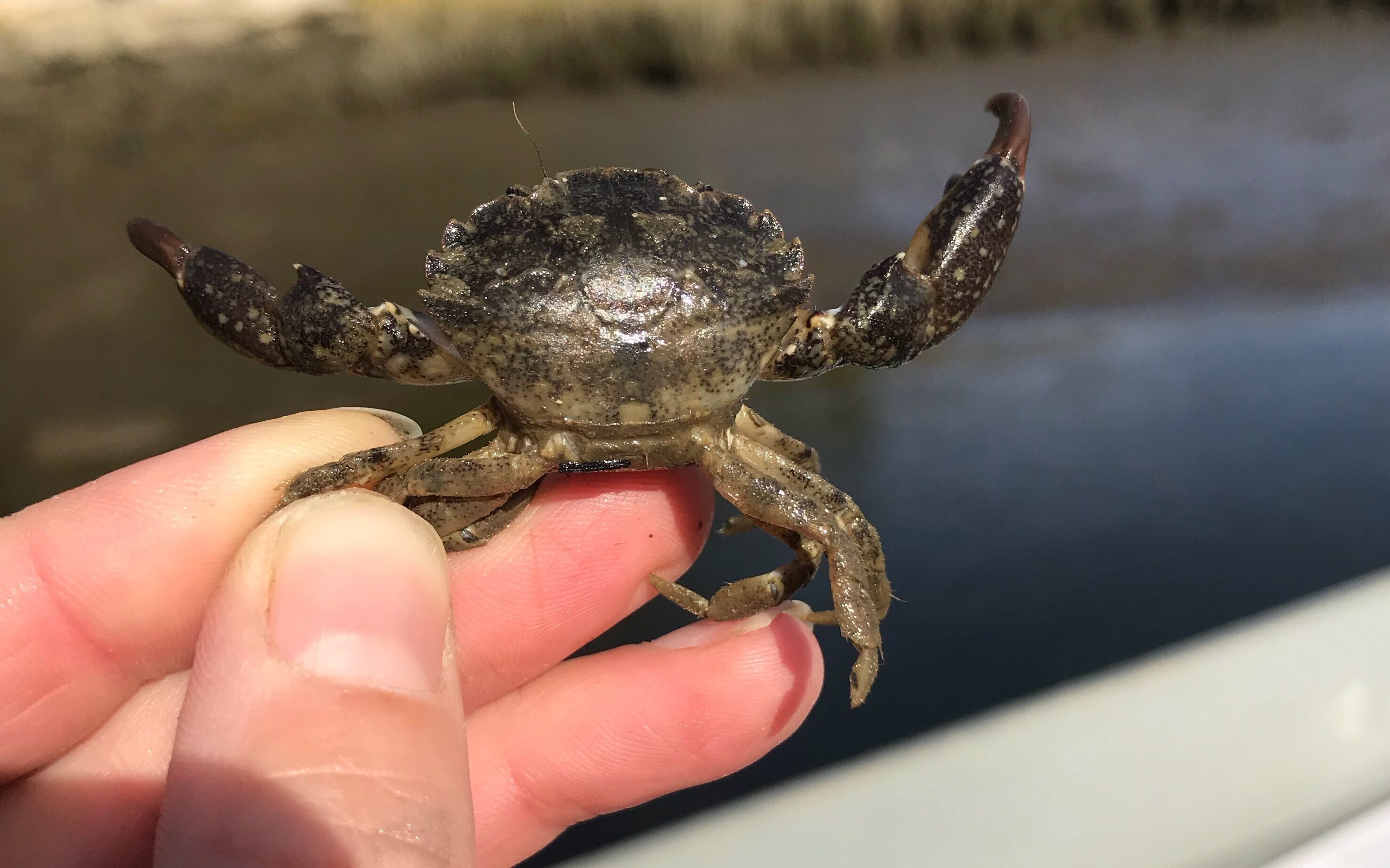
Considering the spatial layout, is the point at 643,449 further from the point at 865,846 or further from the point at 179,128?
the point at 179,128

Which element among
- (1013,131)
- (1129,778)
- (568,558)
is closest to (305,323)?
(568,558)

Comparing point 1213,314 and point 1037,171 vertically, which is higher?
point 1037,171

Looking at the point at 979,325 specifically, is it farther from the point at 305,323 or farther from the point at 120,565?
the point at 120,565

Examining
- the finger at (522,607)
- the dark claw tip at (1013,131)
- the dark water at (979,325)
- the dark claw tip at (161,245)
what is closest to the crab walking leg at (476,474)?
the finger at (522,607)

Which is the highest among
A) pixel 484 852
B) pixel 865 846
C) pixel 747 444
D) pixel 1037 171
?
pixel 747 444

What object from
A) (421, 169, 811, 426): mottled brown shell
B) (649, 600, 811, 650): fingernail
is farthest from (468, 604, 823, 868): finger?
(421, 169, 811, 426): mottled brown shell

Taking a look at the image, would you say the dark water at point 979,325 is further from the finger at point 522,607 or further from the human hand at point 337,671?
the finger at point 522,607

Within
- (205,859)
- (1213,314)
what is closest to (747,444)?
(205,859)
